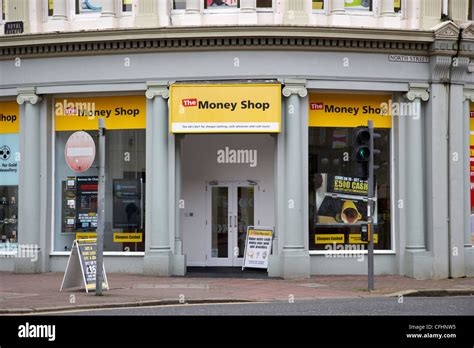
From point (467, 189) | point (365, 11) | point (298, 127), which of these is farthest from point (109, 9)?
point (467, 189)

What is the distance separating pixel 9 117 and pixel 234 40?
22.6 feet

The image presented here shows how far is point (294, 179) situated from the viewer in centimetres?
1983

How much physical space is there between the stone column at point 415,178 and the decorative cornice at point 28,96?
32.8 feet

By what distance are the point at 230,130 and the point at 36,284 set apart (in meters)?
6.11

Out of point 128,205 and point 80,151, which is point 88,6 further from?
point 80,151

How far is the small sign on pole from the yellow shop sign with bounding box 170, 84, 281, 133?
9.82ft

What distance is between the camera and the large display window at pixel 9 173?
70.2 feet

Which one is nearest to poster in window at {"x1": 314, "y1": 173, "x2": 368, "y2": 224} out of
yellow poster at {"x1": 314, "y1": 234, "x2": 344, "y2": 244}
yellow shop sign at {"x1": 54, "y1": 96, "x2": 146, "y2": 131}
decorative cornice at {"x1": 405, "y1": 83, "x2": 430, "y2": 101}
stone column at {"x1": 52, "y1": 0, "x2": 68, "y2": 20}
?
yellow poster at {"x1": 314, "y1": 234, "x2": 344, "y2": 244}

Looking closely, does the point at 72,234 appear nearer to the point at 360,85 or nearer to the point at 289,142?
the point at 289,142

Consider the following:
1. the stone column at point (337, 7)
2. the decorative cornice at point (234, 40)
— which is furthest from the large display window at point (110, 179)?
the stone column at point (337, 7)

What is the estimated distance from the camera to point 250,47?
19.8m

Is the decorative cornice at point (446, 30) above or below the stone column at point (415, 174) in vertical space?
above

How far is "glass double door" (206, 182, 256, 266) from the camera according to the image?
2162 cm

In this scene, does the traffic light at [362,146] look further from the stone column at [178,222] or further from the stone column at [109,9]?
the stone column at [109,9]
